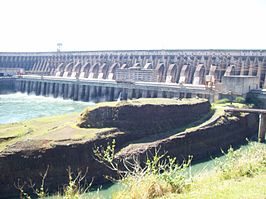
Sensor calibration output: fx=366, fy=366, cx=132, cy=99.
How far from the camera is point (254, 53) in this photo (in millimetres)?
54906

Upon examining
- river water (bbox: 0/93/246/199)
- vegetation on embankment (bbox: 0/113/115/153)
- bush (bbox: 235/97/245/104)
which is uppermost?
bush (bbox: 235/97/245/104)

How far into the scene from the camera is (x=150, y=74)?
206 ft

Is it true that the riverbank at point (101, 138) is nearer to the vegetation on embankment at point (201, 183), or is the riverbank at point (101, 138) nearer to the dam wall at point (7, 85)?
the vegetation on embankment at point (201, 183)

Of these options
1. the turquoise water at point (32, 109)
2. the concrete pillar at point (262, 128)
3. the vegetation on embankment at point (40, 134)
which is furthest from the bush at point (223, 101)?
the vegetation on embankment at point (40, 134)

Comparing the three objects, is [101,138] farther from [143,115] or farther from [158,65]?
[158,65]

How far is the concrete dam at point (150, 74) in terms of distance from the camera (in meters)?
50.5

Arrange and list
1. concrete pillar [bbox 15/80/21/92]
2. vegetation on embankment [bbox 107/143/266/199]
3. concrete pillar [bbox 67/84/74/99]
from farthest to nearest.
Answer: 1. concrete pillar [bbox 15/80/21/92]
2. concrete pillar [bbox 67/84/74/99]
3. vegetation on embankment [bbox 107/143/266/199]

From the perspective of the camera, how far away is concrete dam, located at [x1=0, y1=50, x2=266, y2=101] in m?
50.5

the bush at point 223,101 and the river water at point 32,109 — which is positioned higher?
the bush at point 223,101

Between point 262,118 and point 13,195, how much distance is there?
2484cm

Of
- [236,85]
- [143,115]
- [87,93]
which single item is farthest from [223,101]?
[87,93]

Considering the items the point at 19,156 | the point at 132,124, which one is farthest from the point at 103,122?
the point at 19,156

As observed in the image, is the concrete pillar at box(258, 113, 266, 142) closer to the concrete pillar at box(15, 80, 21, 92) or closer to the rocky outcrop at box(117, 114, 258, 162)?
the rocky outcrop at box(117, 114, 258, 162)

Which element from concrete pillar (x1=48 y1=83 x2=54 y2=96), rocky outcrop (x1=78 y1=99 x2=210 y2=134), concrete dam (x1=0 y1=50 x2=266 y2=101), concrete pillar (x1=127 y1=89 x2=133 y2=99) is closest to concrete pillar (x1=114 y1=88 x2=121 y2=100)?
concrete dam (x1=0 y1=50 x2=266 y2=101)
